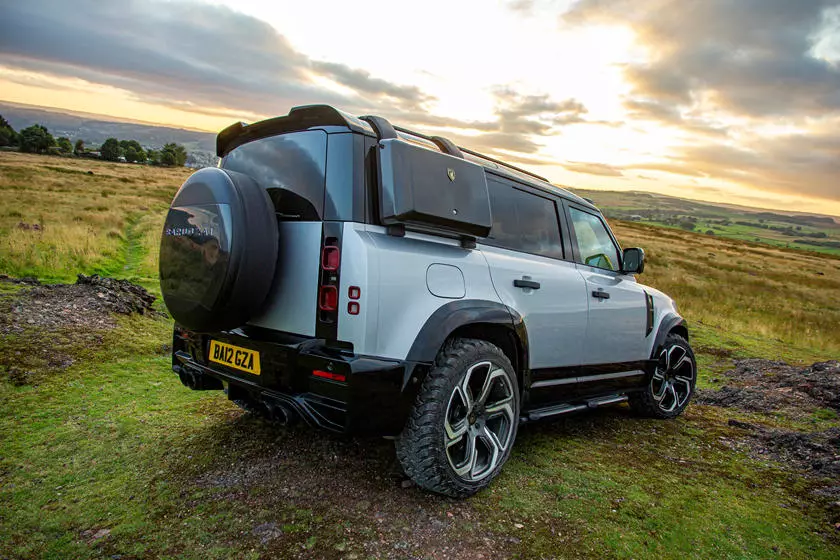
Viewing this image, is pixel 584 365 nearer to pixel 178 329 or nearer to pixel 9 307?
pixel 178 329

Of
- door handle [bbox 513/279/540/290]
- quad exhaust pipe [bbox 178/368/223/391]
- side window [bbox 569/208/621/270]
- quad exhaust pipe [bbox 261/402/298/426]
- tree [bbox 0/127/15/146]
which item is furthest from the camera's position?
tree [bbox 0/127/15/146]

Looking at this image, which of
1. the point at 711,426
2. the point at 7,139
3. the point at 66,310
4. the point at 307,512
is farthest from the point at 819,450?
the point at 7,139

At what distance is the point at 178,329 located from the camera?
326 cm

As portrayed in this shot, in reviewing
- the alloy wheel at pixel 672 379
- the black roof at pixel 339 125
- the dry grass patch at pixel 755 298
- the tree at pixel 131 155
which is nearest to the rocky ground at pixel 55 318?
the black roof at pixel 339 125

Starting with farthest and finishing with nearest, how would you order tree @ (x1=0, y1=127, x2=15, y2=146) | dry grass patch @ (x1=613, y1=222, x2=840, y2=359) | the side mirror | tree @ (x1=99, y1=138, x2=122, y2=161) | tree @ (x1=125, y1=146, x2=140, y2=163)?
tree @ (x1=125, y1=146, x2=140, y2=163) < tree @ (x1=99, y1=138, x2=122, y2=161) < tree @ (x1=0, y1=127, x2=15, y2=146) < dry grass patch @ (x1=613, y1=222, x2=840, y2=359) < the side mirror

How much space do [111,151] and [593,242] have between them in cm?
8861

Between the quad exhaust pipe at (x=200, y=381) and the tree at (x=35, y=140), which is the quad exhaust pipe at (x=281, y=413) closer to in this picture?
the quad exhaust pipe at (x=200, y=381)

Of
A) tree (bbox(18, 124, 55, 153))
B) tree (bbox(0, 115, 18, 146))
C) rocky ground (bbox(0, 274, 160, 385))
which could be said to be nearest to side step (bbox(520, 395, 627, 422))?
rocky ground (bbox(0, 274, 160, 385))

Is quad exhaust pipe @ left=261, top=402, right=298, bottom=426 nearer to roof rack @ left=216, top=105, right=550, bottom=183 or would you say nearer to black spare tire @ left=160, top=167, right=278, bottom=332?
black spare tire @ left=160, top=167, right=278, bottom=332

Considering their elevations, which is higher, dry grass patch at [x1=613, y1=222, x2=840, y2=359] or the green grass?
the green grass

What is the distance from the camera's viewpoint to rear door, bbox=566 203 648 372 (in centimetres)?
404

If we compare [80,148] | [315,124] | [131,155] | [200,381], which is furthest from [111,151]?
[315,124]

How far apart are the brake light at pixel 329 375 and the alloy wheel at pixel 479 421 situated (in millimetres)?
624

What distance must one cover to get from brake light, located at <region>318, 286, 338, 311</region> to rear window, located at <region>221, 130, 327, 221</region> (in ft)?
1.27
